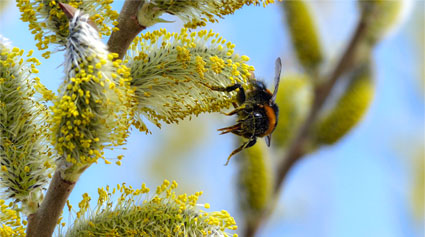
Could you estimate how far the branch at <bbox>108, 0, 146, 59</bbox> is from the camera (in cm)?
140

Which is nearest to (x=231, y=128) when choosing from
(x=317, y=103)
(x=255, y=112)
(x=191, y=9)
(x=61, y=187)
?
(x=255, y=112)

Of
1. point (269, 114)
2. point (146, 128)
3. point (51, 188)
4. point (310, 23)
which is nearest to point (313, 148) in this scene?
point (310, 23)

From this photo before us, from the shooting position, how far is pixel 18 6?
142cm

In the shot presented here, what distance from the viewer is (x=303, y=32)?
3070mm

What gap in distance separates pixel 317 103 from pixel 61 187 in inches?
83.6

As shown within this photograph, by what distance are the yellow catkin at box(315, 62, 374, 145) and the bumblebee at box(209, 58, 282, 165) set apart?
1.10m

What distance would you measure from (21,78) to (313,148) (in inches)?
74.6

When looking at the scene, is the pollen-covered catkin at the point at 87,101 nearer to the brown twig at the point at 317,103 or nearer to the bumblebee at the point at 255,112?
the bumblebee at the point at 255,112

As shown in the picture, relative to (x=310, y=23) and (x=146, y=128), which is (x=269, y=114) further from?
(x=310, y=23)

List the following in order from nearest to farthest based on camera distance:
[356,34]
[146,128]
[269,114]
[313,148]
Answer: [146,128] → [269,114] → [313,148] → [356,34]

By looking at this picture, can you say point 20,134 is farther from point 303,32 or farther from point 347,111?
point 303,32

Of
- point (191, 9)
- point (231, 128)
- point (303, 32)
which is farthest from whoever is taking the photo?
point (303, 32)

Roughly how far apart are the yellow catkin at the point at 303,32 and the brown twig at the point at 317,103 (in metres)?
0.21

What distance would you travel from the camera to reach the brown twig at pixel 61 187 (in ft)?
4.62
